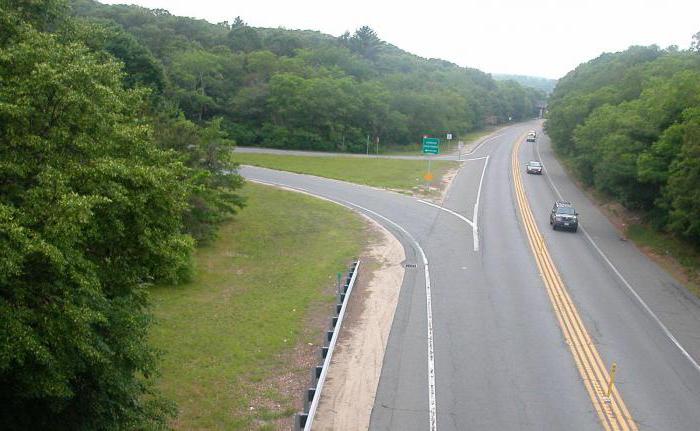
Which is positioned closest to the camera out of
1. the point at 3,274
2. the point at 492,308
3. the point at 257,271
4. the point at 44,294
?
the point at 3,274

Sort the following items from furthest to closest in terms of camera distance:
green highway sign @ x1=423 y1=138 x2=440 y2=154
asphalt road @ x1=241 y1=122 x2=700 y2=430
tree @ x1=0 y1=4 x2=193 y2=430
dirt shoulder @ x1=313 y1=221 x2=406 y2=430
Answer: green highway sign @ x1=423 y1=138 x2=440 y2=154
asphalt road @ x1=241 y1=122 x2=700 y2=430
dirt shoulder @ x1=313 y1=221 x2=406 y2=430
tree @ x1=0 y1=4 x2=193 y2=430

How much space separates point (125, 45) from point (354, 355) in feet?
169

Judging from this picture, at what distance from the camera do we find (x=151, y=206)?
11.8 m

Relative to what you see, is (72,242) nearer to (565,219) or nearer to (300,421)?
(300,421)

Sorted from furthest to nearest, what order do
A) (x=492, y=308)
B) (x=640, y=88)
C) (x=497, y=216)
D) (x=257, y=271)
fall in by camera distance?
1. (x=640, y=88)
2. (x=497, y=216)
3. (x=257, y=271)
4. (x=492, y=308)

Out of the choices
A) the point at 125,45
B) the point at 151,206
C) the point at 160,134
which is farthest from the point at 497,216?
the point at 125,45

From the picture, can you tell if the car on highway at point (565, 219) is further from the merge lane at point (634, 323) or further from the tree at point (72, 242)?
the tree at point (72, 242)

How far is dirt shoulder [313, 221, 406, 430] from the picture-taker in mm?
14172

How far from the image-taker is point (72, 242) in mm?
9367

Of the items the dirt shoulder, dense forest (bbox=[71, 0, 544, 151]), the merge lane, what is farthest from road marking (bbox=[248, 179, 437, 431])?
dense forest (bbox=[71, 0, 544, 151])

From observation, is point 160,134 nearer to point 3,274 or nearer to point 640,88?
point 3,274

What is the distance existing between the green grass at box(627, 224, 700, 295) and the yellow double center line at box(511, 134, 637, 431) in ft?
19.1

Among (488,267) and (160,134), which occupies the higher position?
(160,134)

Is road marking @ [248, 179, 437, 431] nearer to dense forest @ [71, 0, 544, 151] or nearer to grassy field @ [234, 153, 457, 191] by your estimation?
grassy field @ [234, 153, 457, 191]
